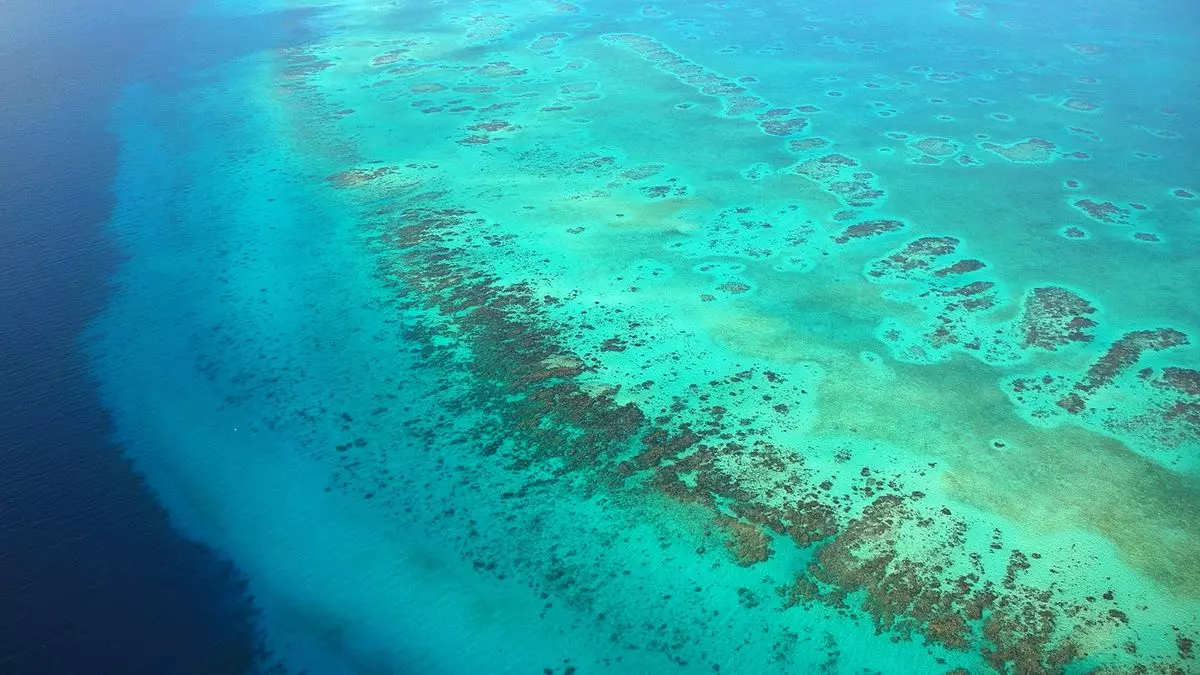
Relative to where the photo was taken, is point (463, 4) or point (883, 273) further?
point (463, 4)

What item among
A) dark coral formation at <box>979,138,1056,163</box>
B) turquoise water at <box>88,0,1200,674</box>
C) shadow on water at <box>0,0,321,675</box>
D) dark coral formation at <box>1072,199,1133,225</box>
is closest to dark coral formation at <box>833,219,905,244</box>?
turquoise water at <box>88,0,1200,674</box>

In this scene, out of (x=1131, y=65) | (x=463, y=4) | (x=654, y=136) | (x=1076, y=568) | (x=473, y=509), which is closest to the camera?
(x=1076, y=568)

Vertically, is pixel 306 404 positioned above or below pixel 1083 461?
below

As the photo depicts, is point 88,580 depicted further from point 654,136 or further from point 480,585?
point 654,136

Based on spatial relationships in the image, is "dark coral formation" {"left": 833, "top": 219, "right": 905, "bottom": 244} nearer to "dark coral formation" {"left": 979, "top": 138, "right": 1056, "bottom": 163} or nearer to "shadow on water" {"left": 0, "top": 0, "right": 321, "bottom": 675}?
"dark coral formation" {"left": 979, "top": 138, "right": 1056, "bottom": 163}

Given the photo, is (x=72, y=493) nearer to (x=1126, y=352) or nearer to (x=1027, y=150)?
Result: (x=1126, y=352)

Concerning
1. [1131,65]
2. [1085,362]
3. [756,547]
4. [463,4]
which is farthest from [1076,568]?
[463,4]

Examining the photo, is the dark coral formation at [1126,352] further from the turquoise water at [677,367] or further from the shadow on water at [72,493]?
the shadow on water at [72,493]
